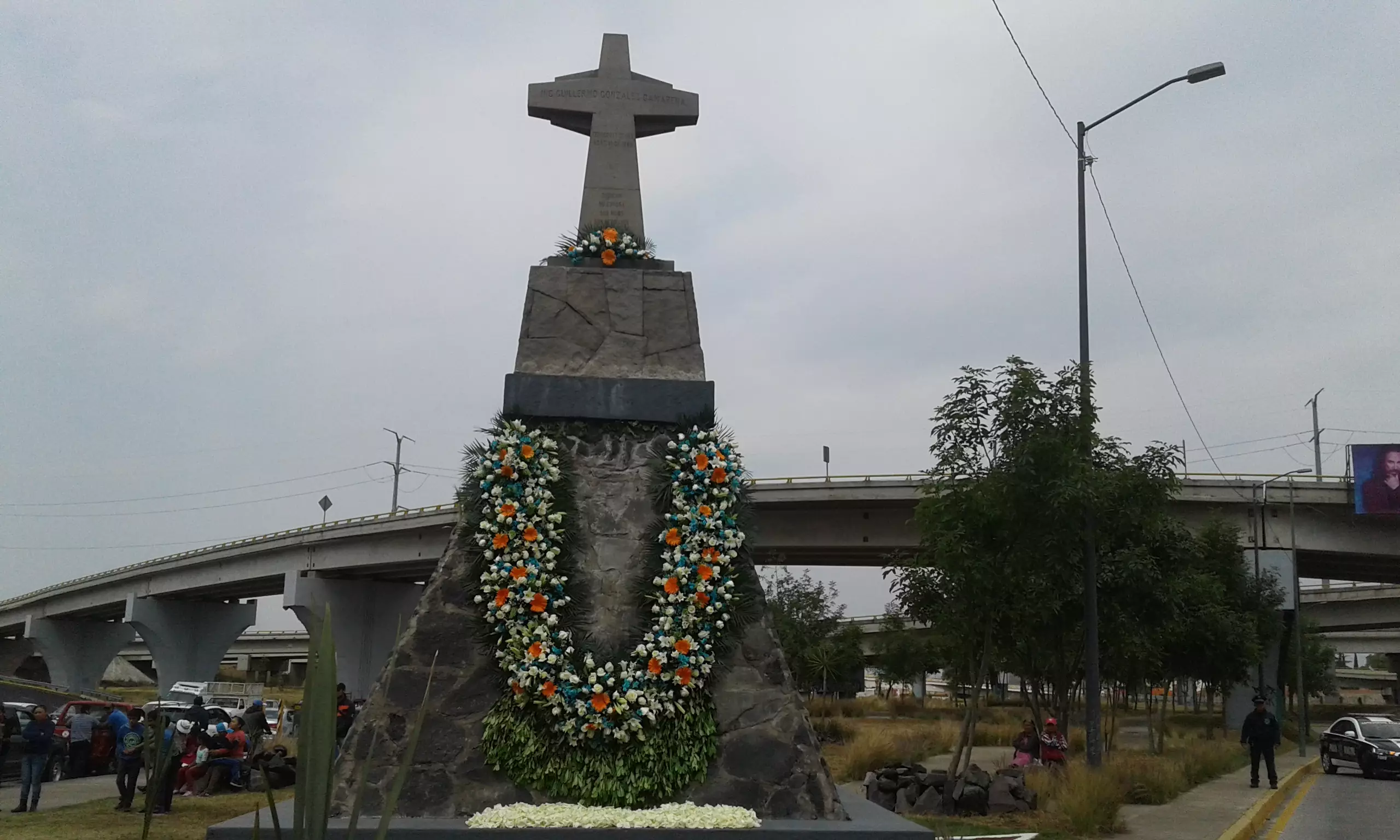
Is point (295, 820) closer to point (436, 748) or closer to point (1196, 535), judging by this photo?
point (436, 748)

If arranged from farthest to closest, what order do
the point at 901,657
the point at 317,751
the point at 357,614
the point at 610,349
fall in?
the point at 901,657, the point at 357,614, the point at 610,349, the point at 317,751

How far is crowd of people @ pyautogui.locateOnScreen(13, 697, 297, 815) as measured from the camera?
14344 millimetres

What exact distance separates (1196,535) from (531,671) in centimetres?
2912

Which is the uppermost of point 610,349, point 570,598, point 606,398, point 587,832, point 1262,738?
point 610,349

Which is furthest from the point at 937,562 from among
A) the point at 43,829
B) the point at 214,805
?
the point at 43,829

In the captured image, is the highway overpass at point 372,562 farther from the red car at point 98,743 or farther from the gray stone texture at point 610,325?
the gray stone texture at point 610,325

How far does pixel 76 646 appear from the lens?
2635 inches

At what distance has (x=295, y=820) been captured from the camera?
2783mm

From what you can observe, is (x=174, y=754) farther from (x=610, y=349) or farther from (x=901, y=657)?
(x=901, y=657)

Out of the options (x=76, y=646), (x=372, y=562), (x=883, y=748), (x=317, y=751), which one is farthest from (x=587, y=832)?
(x=76, y=646)

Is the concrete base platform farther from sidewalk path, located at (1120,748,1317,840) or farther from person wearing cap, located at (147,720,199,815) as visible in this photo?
sidewalk path, located at (1120,748,1317,840)

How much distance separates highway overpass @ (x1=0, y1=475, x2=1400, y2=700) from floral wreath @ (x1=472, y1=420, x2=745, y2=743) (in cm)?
956

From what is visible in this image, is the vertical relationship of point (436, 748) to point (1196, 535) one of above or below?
below

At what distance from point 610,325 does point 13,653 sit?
92.1 m
